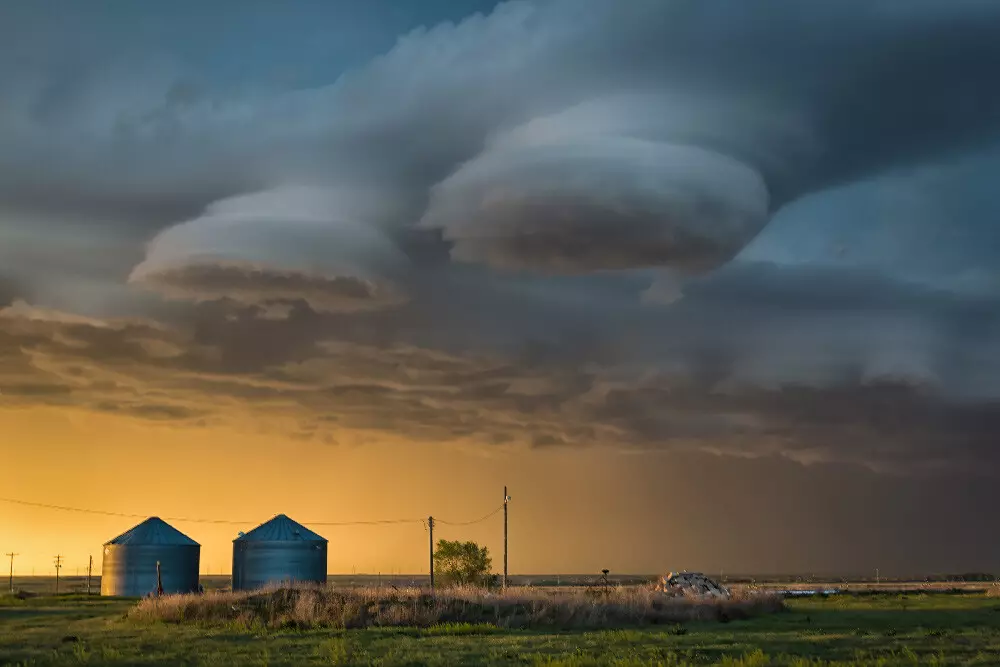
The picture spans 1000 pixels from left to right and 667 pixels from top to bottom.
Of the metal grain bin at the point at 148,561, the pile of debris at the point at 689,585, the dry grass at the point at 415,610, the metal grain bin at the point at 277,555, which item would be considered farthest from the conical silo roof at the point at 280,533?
the dry grass at the point at 415,610

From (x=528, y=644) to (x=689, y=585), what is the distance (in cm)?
5477

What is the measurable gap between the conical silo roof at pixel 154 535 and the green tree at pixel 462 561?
32203 mm

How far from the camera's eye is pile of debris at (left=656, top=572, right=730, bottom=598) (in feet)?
302

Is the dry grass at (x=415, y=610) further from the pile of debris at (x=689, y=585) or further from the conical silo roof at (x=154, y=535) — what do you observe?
the conical silo roof at (x=154, y=535)

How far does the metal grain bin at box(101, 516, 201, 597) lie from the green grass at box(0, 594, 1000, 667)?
57.2m

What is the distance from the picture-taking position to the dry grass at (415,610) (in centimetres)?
5988

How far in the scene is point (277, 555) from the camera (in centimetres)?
11756

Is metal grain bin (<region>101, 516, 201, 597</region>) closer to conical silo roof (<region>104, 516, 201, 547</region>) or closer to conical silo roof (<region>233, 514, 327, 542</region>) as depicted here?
conical silo roof (<region>104, 516, 201, 547</region>)

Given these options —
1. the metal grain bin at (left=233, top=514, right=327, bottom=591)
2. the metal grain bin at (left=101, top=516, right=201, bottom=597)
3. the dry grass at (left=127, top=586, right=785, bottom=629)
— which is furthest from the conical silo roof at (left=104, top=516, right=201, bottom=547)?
the dry grass at (left=127, top=586, right=785, bottom=629)

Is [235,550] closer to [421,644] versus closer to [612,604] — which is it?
[612,604]

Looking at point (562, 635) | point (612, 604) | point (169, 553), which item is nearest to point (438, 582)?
point (169, 553)

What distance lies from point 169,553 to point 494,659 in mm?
97712

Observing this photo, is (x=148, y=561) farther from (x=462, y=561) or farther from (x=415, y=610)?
(x=415, y=610)

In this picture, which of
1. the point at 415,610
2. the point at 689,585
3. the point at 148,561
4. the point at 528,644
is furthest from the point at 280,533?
the point at 528,644
